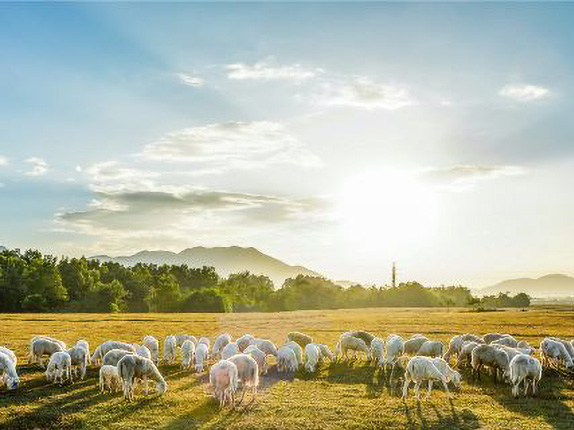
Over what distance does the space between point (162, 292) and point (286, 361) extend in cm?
9985

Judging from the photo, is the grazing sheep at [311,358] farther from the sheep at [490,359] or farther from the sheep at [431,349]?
the sheep at [490,359]

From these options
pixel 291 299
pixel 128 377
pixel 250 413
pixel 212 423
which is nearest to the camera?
pixel 212 423

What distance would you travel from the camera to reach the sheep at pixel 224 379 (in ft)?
60.7

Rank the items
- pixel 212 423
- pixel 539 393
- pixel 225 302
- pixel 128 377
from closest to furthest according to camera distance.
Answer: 1. pixel 212 423
2. pixel 128 377
3. pixel 539 393
4. pixel 225 302

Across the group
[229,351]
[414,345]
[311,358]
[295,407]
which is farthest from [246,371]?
[414,345]

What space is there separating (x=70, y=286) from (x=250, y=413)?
11331 cm

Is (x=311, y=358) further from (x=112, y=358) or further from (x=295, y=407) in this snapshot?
(x=112, y=358)

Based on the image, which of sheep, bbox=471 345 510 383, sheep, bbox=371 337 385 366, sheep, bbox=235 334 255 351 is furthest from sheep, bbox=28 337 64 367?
sheep, bbox=471 345 510 383

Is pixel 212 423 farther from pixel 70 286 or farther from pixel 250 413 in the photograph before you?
pixel 70 286

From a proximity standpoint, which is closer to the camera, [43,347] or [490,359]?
[490,359]

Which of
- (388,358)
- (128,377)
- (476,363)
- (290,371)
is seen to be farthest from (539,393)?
(128,377)

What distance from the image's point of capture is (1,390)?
20406mm

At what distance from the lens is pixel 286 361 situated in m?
26.0

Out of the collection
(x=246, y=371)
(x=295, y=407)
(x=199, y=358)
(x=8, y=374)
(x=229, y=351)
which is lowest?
(x=295, y=407)
